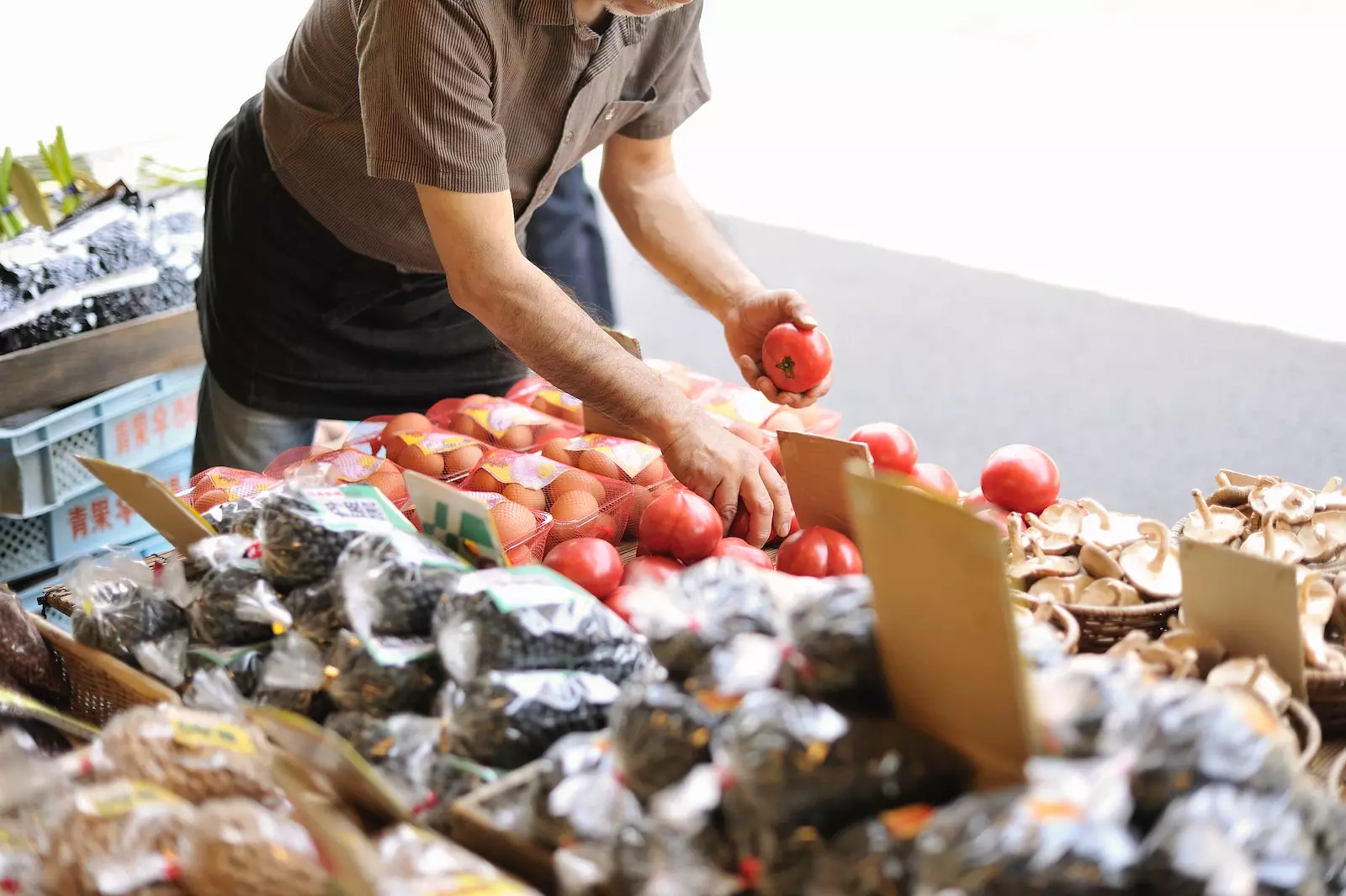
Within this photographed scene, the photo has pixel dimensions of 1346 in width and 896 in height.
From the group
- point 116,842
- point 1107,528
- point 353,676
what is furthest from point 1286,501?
point 116,842

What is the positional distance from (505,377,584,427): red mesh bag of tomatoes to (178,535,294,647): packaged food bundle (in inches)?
37.4

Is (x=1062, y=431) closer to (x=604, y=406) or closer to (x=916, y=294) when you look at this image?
(x=916, y=294)

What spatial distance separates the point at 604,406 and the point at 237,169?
1103 mm

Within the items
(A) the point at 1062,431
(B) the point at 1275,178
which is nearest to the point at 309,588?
(A) the point at 1062,431

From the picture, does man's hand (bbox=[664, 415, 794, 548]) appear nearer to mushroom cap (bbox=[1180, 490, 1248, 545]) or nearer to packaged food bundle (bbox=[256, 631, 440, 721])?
mushroom cap (bbox=[1180, 490, 1248, 545])

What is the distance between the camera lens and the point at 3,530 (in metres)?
2.79

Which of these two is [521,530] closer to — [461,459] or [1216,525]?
[461,459]

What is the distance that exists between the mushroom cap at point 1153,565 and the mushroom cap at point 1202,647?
0.56ft

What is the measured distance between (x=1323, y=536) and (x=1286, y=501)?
0.27ft

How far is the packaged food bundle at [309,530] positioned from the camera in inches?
49.4

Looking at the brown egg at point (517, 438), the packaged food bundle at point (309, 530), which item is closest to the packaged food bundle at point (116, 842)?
the packaged food bundle at point (309, 530)

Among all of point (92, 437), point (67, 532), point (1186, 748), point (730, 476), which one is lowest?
point (67, 532)

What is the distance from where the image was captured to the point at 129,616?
52.0 inches

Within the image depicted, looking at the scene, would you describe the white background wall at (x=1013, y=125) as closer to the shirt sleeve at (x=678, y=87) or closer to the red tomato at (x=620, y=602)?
the shirt sleeve at (x=678, y=87)
